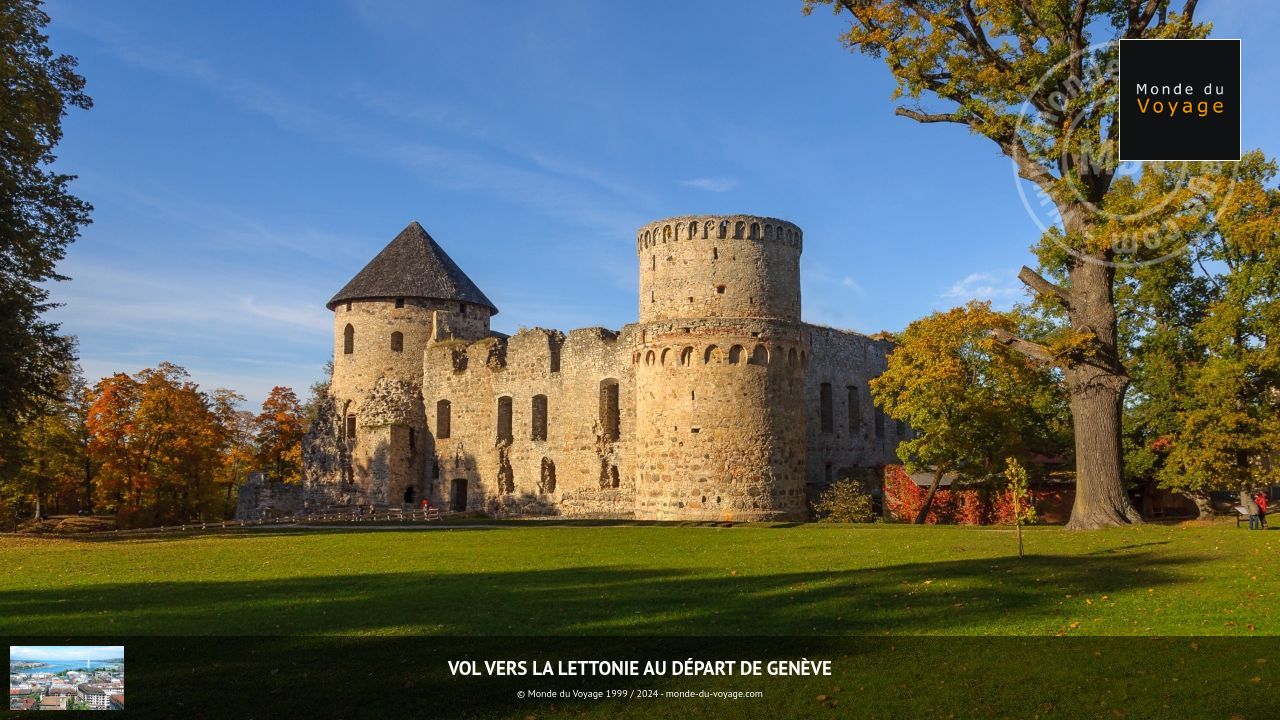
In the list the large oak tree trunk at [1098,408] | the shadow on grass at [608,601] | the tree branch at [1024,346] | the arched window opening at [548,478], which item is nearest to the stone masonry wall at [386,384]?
the arched window opening at [548,478]

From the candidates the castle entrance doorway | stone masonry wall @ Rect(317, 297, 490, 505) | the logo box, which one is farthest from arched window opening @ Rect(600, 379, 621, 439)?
the logo box

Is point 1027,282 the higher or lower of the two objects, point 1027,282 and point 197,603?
the higher

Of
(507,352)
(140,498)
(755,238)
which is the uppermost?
(755,238)

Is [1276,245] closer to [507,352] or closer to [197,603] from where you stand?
[507,352]

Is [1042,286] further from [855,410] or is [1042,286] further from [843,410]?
[855,410]

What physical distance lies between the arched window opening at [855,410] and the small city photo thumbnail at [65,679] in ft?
103

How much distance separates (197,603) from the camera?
37.4 feet

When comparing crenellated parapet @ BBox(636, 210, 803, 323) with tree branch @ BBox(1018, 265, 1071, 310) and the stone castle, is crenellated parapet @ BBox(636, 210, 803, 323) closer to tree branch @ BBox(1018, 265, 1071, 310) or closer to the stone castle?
the stone castle

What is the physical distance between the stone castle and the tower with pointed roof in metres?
0.07

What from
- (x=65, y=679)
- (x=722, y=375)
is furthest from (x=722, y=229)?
(x=65, y=679)

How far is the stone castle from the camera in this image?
28656 millimetres

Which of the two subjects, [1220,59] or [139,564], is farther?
[1220,59]

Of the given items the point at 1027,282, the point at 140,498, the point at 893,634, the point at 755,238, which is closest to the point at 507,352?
the point at 755,238

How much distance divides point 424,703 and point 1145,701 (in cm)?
515
